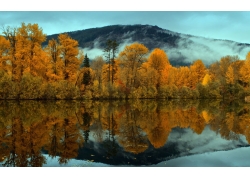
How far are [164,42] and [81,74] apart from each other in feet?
170

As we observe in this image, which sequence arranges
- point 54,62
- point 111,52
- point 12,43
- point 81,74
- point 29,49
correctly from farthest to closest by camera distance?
point 111,52 → point 81,74 → point 54,62 → point 12,43 → point 29,49

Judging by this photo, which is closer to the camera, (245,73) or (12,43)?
(12,43)

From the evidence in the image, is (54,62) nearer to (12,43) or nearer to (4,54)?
(12,43)

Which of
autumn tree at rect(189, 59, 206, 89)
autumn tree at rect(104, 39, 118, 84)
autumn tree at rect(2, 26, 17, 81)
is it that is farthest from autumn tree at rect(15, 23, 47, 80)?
autumn tree at rect(189, 59, 206, 89)

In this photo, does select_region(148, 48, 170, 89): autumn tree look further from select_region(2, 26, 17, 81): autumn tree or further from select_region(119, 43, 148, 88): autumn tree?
select_region(2, 26, 17, 81): autumn tree

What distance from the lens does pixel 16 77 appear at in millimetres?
31844

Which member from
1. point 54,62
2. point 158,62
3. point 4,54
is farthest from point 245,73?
point 4,54

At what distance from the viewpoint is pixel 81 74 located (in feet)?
120

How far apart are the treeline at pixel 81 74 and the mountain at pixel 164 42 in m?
22.2

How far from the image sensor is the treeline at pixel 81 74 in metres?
31.9

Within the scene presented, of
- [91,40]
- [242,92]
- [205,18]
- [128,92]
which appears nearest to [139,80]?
[128,92]

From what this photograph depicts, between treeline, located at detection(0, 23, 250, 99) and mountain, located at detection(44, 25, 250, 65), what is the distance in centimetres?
2225

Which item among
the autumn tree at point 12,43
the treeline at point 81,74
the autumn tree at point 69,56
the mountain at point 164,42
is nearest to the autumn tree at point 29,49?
the treeline at point 81,74

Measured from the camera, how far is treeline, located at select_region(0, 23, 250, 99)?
1257 inches
